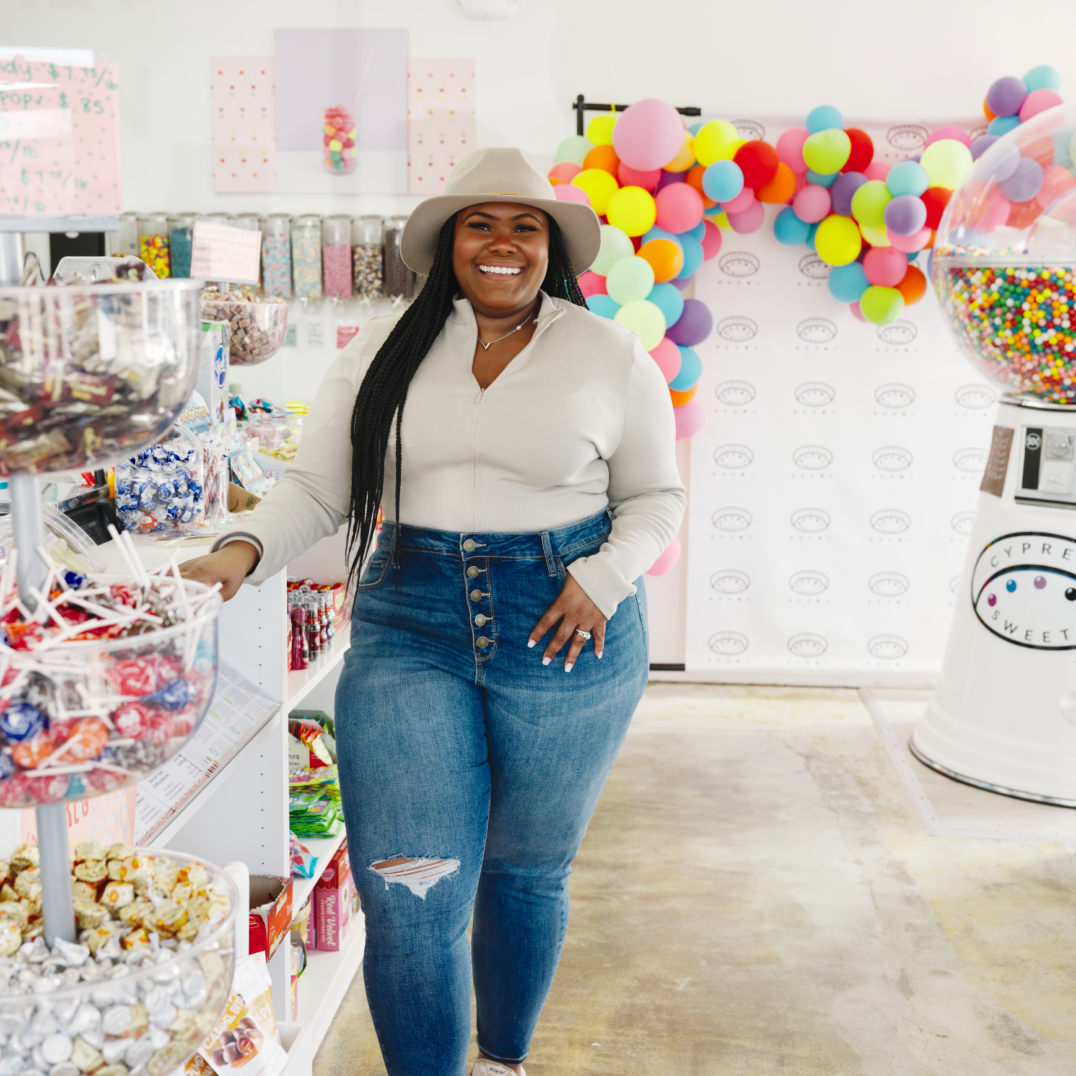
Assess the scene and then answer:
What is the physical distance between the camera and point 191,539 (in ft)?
5.74

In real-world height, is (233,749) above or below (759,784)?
above

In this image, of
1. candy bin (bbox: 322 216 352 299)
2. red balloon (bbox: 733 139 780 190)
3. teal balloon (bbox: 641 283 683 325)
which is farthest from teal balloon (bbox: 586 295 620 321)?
candy bin (bbox: 322 216 352 299)

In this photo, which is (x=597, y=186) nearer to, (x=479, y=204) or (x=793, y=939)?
(x=479, y=204)

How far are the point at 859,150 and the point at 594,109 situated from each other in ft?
3.37

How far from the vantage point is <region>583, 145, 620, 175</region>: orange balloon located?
12.5 ft

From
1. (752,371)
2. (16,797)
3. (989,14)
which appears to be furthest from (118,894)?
(989,14)

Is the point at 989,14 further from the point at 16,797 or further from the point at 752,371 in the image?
the point at 16,797

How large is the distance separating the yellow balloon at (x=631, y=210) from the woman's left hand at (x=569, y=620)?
8.01 ft

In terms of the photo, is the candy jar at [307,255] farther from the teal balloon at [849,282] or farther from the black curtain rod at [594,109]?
the teal balloon at [849,282]

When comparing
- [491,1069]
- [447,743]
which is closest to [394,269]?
[447,743]

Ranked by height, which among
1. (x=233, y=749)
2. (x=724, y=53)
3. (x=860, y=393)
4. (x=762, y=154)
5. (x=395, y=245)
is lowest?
(x=233, y=749)

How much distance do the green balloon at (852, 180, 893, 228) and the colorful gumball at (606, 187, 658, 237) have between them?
0.74 metres

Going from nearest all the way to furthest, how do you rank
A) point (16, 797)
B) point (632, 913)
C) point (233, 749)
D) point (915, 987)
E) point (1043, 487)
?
point (16, 797) → point (233, 749) → point (915, 987) → point (632, 913) → point (1043, 487)

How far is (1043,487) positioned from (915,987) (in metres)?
1.66
